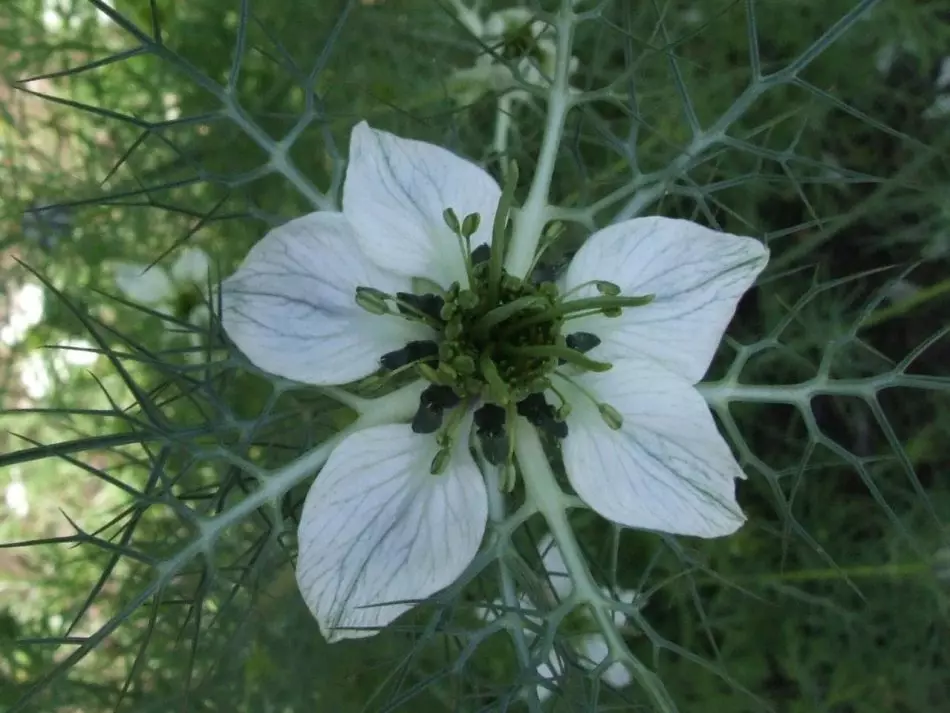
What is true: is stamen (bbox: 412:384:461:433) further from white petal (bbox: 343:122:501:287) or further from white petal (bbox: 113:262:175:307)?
white petal (bbox: 113:262:175:307)

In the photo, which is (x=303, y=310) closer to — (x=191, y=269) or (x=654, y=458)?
(x=654, y=458)

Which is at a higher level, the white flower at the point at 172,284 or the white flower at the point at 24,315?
the white flower at the point at 24,315

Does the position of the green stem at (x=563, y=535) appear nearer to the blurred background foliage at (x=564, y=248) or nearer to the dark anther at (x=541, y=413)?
the dark anther at (x=541, y=413)

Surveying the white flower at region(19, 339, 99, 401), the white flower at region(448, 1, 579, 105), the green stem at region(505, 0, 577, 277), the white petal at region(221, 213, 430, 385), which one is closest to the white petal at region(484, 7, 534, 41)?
the white flower at region(448, 1, 579, 105)

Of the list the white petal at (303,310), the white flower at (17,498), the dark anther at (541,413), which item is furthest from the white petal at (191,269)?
the dark anther at (541,413)

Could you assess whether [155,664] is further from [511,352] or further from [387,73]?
[511,352]

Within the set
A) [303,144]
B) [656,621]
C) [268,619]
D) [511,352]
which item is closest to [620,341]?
[511,352]
